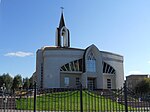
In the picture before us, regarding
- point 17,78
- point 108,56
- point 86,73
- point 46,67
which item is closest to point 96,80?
point 86,73

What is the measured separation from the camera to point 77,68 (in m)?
49.6

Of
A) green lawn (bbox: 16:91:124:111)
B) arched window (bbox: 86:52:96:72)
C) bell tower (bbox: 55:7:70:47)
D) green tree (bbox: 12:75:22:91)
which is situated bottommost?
green lawn (bbox: 16:91:124:111)

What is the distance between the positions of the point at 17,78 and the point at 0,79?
4.61m

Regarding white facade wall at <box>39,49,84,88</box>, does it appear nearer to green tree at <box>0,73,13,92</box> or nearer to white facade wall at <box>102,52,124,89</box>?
white facade wall at <box>102,52,124,89</box>

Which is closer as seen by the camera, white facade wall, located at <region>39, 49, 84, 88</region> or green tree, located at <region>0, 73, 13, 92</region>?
white facade wall, located at <region>39, 49, 84, 88</region>

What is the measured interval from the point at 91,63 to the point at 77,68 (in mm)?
3321

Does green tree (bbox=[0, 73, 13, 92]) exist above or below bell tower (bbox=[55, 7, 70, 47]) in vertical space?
below

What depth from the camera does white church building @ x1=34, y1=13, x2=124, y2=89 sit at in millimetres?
47156

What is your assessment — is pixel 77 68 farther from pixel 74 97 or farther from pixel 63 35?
pixel 74 97

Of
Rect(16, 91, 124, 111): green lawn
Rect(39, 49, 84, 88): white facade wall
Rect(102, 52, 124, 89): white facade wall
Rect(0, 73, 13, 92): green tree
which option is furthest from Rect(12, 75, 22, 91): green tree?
Rect(16, 91, 124, 111): green lawn

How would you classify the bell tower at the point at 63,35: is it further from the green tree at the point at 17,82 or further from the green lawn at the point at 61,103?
the green lawn at the point at 61,103

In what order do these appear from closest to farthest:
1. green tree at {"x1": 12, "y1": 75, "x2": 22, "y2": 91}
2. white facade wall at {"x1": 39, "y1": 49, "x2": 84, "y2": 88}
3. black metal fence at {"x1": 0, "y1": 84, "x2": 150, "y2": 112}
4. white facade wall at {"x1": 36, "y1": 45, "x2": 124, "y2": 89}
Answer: black metal fence at {"x1": 0, "y1": 84, "x2": 150, "y2": 112} < white facade wall at {"x1": 39, "y1": 49, "x2": 84, "y2": 88} < white facade wall at {"x1": 36, "y1": 45, "x2": 124, "y2": 89} < green tree at {"x1": 12, "y1": 75, "x2": 22, "y2": 91}

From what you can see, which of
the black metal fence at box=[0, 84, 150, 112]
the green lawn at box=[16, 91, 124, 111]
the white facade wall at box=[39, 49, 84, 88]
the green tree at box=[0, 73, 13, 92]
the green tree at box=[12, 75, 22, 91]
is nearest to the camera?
the black metal fence at box=[0, 84, 150, 112]

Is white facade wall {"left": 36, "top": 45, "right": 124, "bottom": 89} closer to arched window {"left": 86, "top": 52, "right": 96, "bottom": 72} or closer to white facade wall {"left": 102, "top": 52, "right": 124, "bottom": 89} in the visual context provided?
white facade wall {"left": 102, "top": 52, "right": 124, "bottom": 89}
